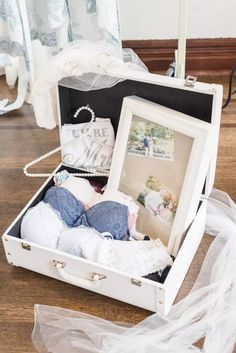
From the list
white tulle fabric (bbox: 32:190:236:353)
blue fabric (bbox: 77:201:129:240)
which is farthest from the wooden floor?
blue fabric (bbox: 77:201:129:240)

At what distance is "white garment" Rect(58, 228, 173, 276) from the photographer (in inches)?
42.7

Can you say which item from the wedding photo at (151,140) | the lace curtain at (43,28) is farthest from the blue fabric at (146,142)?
the lace curtain at (43,28)

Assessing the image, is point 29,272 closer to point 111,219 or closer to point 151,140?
point 111,219

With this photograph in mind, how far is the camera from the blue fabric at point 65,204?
46.8 inches

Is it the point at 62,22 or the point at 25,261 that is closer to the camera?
the point at 25,261

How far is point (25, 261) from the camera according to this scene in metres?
1.17

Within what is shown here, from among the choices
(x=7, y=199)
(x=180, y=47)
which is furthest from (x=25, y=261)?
(x=180, y=47)

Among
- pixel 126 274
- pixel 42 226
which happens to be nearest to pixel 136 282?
pixel 126 274

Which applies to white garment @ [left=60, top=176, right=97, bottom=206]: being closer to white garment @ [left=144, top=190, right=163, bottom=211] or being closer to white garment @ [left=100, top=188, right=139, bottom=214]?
white garment @ [left=100, top=188, right=139, bottom=214]

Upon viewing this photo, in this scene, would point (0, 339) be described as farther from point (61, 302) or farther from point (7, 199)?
point (7, 199)

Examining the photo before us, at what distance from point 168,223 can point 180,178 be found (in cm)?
10

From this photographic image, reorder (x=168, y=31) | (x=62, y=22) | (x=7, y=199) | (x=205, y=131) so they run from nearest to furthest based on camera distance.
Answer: (x=205, y=131)
(x=7, y=199)
(x=62, y=22)
(x=168, y=31)

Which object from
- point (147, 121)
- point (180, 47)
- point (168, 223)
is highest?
point (180, 47)

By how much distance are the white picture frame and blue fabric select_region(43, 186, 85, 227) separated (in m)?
0.16
